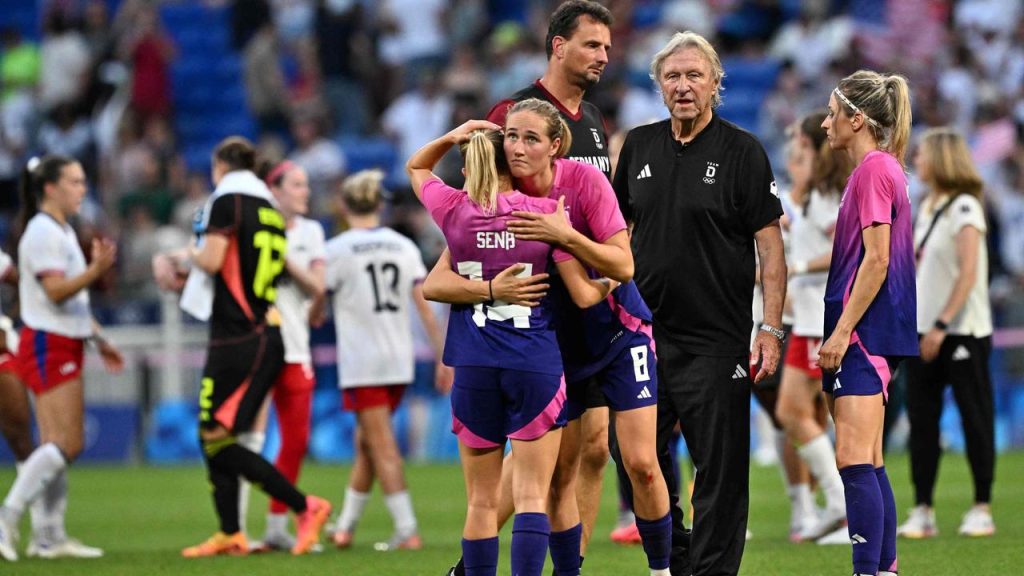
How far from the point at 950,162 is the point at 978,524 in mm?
2311

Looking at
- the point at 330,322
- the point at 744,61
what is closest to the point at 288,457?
the point at 330,322

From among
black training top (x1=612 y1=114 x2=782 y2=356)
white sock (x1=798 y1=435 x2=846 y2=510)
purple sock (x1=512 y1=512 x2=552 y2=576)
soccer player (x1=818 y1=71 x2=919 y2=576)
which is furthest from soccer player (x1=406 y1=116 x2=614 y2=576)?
white sock (x1=798 y1=435 x2=846 y2=510)

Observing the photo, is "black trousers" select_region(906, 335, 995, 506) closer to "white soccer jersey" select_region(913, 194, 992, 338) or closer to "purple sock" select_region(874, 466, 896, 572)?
"white soccer jersey" select_region(913, 194, 992, 338)

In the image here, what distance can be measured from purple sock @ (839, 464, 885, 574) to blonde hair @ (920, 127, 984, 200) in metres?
3.70

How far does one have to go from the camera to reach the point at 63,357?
10.5m

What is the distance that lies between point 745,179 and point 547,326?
4.02 feet

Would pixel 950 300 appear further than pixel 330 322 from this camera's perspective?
No

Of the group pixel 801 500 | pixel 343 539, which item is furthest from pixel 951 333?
pixel 343 539

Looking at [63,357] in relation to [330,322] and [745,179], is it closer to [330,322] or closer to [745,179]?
[745,179]

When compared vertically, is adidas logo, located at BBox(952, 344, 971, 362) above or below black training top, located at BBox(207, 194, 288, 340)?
below

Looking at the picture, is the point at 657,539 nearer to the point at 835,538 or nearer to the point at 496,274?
the point at 496,274

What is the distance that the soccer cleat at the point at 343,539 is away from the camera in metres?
10.7

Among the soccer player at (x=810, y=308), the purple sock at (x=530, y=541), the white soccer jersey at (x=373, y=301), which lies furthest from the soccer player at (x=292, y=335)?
the purple sock at (x=530, y=541)

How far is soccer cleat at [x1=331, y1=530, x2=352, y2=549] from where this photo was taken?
1069 cm
